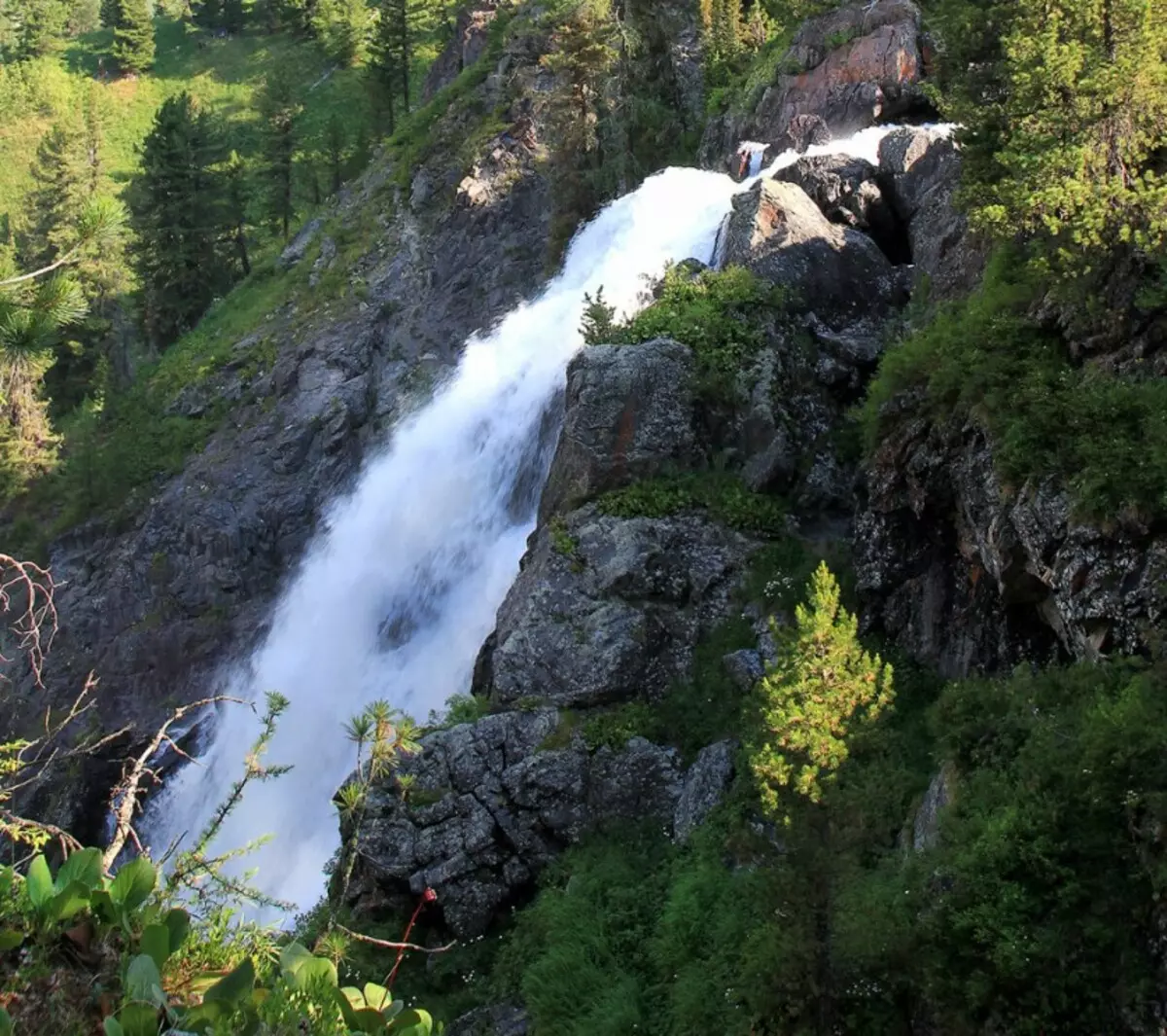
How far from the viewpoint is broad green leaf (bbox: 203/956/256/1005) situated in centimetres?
389

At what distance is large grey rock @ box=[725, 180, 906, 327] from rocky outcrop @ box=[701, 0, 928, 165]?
7267 mm

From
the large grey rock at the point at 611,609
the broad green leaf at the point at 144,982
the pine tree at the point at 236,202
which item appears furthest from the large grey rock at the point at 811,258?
the pine tree at the point at 236,202

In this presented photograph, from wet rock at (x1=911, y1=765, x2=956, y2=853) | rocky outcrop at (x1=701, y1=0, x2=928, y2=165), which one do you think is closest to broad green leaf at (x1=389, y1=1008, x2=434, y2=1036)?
wet rock at (x1=911, y1=765, x2=956, y2=853)

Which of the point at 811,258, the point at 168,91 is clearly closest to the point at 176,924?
the point at 811,258

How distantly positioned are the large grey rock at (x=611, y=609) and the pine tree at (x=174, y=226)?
3463 cm

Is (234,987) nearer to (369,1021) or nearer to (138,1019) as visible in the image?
(138,1019)

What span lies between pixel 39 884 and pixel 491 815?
982 cm

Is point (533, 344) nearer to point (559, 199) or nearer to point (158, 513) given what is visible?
point (559, 199)

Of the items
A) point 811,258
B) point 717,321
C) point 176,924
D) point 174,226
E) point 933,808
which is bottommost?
point 933,808

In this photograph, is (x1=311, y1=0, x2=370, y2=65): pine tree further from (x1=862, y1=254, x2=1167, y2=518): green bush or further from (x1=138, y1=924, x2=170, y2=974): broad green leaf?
(x1=138, y1=924, x2=170, y2=974): broad green leaf

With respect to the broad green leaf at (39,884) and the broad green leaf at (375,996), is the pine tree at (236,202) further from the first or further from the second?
the broad green leaf at (375,996)

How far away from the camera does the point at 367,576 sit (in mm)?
23547

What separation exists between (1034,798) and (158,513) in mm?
29522

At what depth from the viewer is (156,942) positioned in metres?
4.22
